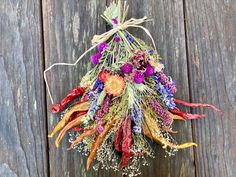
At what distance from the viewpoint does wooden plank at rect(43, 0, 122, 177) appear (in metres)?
1.37

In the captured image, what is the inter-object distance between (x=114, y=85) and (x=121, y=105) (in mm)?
61

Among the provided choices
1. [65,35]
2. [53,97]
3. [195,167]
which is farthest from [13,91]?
[195,167]

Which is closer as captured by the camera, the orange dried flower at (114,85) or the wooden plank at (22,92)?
the orange dried flower at (114,85)

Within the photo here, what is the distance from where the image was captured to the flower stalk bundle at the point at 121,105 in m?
1.26

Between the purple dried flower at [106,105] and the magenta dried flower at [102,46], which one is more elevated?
the magenta dried flower at [102,46]

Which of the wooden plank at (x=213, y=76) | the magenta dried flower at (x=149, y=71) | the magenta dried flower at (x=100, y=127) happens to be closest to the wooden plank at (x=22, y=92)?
the magenta dried flower at (x=100, y=127)

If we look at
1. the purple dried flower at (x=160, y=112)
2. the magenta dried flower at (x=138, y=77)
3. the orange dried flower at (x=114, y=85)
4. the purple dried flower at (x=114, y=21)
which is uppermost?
the purple dried flower at (x=114, y=21)

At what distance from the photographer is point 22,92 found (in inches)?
54.9

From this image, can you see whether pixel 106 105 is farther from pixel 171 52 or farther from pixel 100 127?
pixel 171 52

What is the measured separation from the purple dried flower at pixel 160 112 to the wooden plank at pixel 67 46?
24cm

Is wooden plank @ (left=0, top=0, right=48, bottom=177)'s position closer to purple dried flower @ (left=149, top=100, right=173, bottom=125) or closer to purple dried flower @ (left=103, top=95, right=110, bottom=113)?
purple dried flower @ (left=103, top=95, right=110, bottom=113)

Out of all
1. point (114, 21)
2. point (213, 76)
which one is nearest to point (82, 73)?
point (114, 21)

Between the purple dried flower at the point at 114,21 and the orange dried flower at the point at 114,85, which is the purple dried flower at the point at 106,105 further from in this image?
the purple dried flower at the point at 114,21

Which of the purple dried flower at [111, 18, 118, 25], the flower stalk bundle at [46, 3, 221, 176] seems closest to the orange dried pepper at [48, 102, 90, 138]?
the flower stalk bundle at [46, 3, 221, 176]
